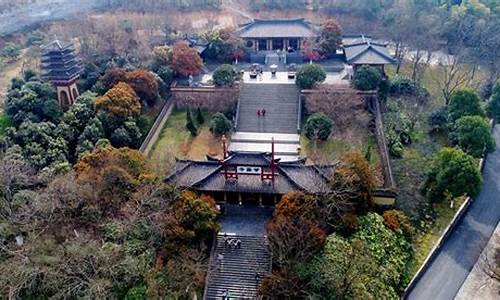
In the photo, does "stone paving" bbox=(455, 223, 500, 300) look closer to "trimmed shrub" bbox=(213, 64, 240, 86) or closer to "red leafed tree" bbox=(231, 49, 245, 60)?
"trimmed shrub" bbox=(213, 64, 240, 86)

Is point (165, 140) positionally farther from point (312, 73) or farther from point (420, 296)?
point (420, 296)

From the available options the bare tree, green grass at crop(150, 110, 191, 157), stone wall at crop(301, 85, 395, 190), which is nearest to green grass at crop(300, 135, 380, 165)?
stone wall at crop(301, 85, 395, 190)

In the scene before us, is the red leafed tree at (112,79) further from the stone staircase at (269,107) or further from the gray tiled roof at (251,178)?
the gray tiled roof at (251,178)

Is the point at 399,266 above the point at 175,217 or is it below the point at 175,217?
below

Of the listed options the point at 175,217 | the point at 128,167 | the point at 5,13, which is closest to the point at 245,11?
the point at 5,13

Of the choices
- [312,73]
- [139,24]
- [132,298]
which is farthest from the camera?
[139,24]

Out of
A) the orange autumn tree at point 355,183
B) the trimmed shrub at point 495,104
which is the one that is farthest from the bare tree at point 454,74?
the orange autumn tree at point 355,183

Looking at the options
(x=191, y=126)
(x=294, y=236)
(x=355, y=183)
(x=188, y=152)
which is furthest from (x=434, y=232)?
(x=191, y=126)
